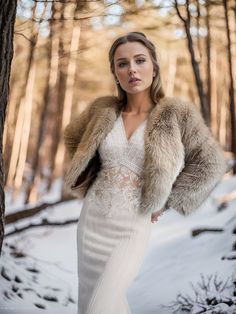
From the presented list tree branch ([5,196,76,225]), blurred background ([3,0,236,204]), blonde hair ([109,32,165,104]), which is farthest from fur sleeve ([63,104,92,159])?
tree branch ([5,196,76,225])

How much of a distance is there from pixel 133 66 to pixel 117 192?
824mm

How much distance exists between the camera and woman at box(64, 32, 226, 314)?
2703 millimetres

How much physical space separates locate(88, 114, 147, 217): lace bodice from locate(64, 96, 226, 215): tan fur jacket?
5 cm

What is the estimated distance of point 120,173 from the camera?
9.22 feet

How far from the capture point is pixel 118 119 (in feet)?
9.96

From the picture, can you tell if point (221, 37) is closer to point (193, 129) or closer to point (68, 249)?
point (68, 249)

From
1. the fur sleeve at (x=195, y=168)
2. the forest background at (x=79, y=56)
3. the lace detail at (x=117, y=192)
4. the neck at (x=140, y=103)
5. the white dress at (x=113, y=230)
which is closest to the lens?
the white dress at (x=113, y=230)

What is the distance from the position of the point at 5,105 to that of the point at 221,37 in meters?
13.5

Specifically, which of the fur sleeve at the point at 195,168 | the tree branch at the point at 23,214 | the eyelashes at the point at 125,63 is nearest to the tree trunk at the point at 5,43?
the eyelashes at the point at 125,63

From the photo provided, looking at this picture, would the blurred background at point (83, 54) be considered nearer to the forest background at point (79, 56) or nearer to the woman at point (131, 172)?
the forest background at point (79, 56)

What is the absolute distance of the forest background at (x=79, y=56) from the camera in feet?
19.5

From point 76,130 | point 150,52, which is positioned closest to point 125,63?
point 150,52

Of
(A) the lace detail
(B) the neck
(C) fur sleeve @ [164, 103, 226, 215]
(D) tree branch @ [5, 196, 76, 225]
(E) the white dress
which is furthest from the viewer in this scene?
(D) tree branch @ [5, 196, 76, 225]

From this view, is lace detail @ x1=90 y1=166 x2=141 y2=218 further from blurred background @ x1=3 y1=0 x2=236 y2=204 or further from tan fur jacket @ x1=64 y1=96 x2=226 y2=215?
blurred background @ x1=3 y1=0 x2=236 y2=204
